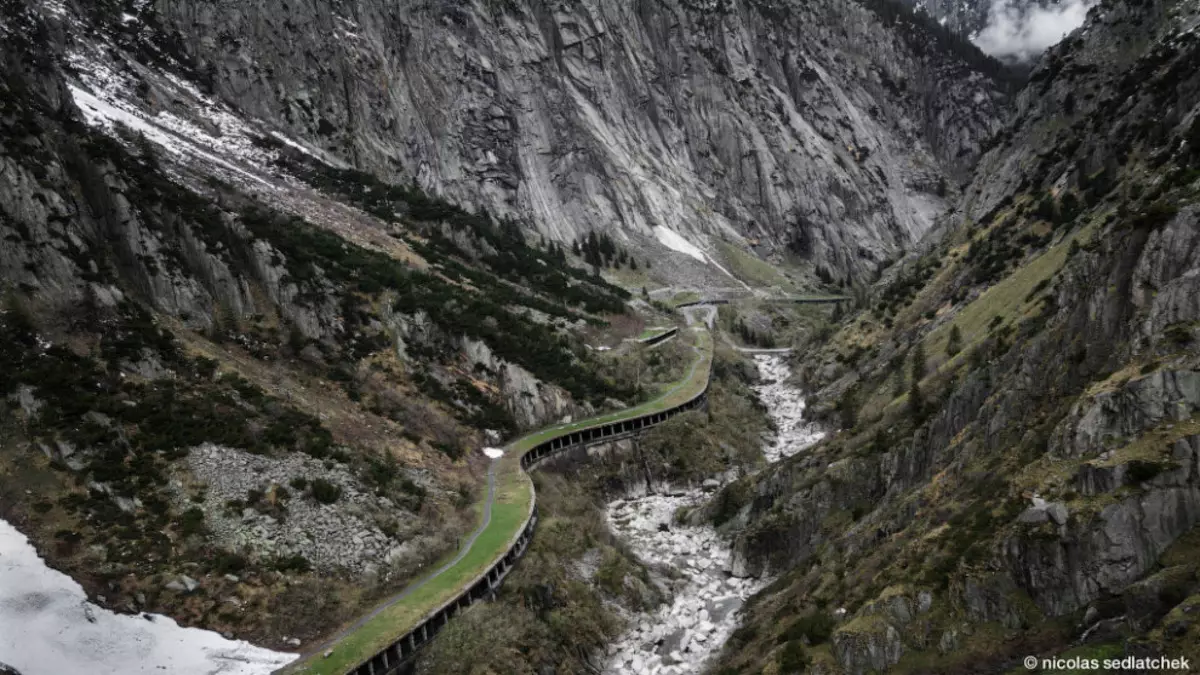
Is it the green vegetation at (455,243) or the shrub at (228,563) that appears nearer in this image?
the shrub at (228,563)

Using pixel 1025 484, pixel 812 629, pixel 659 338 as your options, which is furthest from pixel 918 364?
pixel 659 338

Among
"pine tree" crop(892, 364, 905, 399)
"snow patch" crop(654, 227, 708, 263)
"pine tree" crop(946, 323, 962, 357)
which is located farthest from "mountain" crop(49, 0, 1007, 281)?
"pine tree" crop(946, 323, 962, 357)

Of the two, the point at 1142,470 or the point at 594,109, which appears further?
the point at 594,109

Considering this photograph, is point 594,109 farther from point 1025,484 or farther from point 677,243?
point 1025,484

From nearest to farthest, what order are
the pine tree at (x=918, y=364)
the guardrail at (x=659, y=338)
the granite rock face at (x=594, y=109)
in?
1. the pine tree at (x=918, y=364)
2. the guardrail at (x=659, y=338)
3. the granite rock face at (x=594, y=109)

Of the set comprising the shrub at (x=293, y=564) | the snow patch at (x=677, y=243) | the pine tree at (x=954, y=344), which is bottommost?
the shrub at (x=293, y=564)

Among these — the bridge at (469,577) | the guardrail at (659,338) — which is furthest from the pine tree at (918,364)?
the guardrail at (659,338)

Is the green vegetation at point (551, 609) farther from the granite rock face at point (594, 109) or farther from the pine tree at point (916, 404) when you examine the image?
the granite rock face at point (594, 109)
